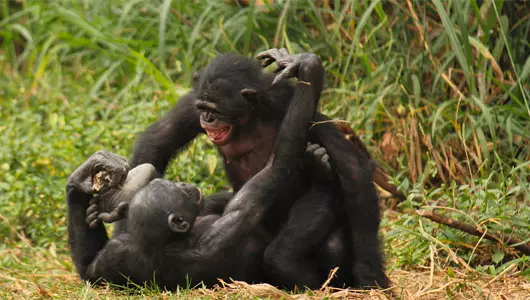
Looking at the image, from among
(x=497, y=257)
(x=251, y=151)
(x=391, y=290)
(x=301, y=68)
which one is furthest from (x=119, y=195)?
(x=497, y=257)

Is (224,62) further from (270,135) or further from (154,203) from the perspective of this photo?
(154,203)

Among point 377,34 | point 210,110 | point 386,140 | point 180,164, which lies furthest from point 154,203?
point 377,34

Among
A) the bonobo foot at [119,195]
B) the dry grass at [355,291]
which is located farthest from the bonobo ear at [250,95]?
the dry grass at [355,291]

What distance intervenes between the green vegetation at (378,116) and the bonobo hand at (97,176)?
0.66m

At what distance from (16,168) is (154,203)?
120 inches

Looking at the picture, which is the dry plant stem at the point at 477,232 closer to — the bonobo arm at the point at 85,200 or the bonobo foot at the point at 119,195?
the bonobo foot at the point at 119,195

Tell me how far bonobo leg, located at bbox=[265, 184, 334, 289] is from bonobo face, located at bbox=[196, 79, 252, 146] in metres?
0.62

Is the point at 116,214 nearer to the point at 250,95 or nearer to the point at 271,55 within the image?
the point at 250,95

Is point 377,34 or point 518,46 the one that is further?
point 377,34

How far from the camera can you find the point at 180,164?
24.8 ft

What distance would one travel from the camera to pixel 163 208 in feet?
17.0

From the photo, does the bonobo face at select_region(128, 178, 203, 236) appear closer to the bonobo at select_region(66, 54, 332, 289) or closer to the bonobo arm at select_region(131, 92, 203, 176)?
the bonobo at select_region(66, 54, 332, 289)

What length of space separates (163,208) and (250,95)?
862 mm

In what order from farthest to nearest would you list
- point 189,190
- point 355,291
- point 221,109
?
point 189,190 → point 221,109 → point 355,291
